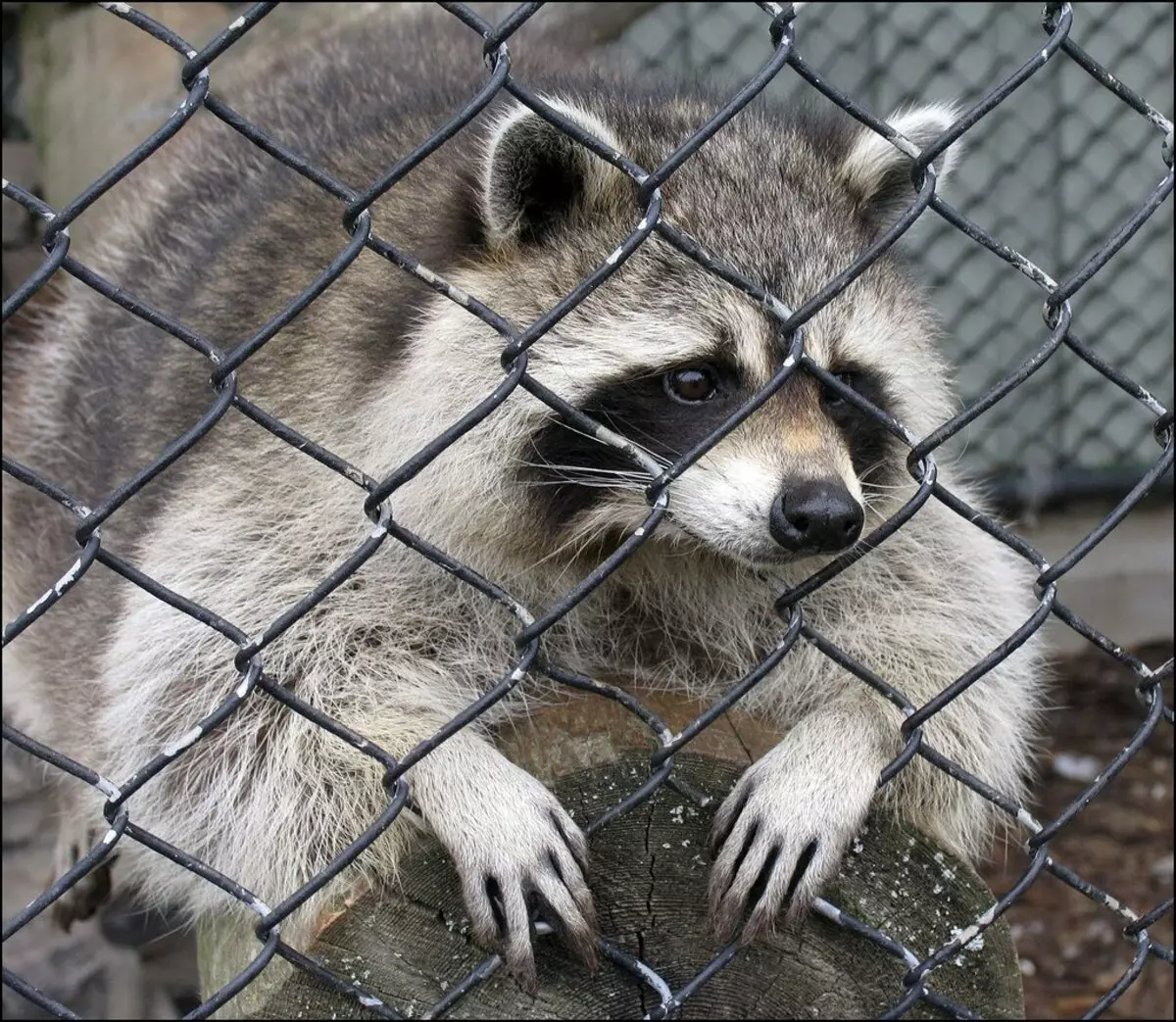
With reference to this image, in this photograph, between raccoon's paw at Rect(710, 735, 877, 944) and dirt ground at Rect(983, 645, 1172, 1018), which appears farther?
dirt ground at Rect(983, 645, 1172, 1018)

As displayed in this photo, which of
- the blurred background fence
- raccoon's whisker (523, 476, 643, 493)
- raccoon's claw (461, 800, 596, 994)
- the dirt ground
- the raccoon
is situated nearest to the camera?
raccoon's claw (461, 800, 596, 994)

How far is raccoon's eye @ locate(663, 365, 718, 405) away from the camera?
241cm

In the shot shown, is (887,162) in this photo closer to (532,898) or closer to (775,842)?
(775,842)

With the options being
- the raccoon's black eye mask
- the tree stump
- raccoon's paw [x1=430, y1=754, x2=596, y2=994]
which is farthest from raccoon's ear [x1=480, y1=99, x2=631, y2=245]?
raccoon's paw [x1=430, y1=754, x2=596, y2=994]

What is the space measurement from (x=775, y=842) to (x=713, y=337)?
2.51 ft

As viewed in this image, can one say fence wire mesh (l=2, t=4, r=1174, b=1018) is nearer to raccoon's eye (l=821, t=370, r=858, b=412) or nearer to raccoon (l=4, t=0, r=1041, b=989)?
raccoon (l=4, t=0, r=1041, b=989)

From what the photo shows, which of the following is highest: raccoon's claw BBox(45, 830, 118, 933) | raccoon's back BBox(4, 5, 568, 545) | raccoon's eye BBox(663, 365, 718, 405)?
raccoon's eye BBox(663, 365, 718, 405)

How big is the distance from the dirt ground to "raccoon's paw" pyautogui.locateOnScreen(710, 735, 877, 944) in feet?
6.93

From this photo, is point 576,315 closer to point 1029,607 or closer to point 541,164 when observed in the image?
point 541,164

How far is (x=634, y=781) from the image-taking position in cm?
220

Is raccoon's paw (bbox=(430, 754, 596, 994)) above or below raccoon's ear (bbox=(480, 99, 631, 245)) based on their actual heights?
below

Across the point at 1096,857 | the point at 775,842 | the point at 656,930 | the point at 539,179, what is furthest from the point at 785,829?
the point at 1096,857

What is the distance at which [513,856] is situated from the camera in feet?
7.07

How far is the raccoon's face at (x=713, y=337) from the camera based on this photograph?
2287 millimetres
